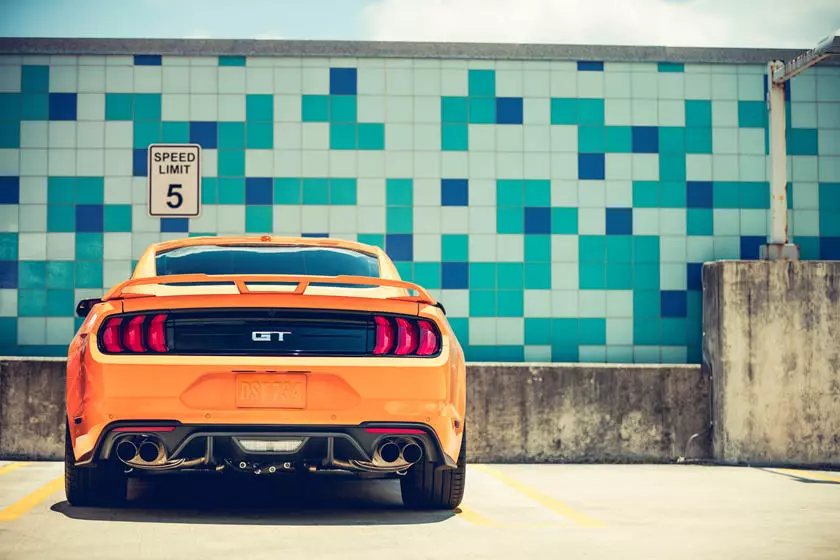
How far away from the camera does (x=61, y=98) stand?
1185 centimetres

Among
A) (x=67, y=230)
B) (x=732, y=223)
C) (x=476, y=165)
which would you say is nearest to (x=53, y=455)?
(x=67, y=230)

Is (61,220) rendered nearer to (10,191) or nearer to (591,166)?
(10,191)

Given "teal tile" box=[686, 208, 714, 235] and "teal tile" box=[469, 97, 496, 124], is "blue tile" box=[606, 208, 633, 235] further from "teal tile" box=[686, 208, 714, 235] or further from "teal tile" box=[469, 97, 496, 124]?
"teal tile" box=[469, 97, 496, 124]

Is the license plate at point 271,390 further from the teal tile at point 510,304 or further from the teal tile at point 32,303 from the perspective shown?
the teal tile at point 32,303

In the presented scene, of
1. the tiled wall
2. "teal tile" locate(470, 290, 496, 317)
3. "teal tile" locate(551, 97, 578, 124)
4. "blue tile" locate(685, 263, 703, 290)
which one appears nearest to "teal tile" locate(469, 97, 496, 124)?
the tiled wall

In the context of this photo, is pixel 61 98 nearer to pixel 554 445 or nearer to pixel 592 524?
pixel 554 445

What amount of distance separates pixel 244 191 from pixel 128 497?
15.9 ft

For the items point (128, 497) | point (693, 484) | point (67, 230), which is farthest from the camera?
point (67, 230)

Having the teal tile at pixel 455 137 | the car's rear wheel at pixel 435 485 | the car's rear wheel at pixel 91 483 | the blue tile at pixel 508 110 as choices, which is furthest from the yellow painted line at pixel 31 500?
the blue tile at pixel 508 110

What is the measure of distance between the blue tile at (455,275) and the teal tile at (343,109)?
1670 millimetres

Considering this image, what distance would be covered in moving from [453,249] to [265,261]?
4.49 meters

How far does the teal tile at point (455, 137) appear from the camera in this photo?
11828mm

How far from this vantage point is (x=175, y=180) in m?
10.5

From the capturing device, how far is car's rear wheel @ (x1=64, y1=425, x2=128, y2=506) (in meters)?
6.56
